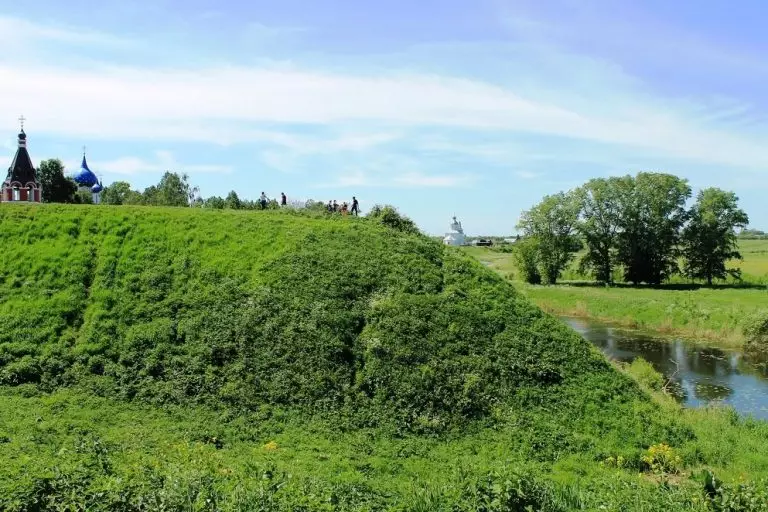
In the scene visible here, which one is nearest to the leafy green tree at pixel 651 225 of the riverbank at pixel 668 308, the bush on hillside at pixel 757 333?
the riverbank at pixel 668 308

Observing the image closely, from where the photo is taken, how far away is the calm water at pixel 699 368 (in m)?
22.7

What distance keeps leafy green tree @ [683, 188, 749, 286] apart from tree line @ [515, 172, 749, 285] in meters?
0.08

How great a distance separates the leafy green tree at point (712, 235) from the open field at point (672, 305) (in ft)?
7.30

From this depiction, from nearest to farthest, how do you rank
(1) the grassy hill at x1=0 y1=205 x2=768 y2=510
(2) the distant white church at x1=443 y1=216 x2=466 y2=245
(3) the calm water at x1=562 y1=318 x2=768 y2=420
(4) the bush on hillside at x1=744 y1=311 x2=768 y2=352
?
(1) the grassy hill at x1=0 y1=205 x2=768 y2=510 < (3) the calm water at x1=562 y1=318 x2=768 y2=420 < (4) the bush on hillside at x1=744 y1=311 x2=768 y2=352 < (2) the distant white church at x1=443 y1=216 x2=466 y2=245

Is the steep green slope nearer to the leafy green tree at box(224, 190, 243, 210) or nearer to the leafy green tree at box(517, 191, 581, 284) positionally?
the leafy green tree at box(224, 190, 243, 210)

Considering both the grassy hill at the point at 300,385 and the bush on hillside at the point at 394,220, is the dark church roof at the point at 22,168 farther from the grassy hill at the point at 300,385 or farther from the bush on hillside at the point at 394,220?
the bush on hillside at the point at 394,220

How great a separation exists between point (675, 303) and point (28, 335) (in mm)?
37466

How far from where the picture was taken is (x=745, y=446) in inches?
606

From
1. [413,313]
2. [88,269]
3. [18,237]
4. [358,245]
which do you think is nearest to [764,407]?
[413,313]

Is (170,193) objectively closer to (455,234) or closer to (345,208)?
(345,208)

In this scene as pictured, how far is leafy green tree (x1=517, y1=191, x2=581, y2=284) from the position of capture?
197 ft

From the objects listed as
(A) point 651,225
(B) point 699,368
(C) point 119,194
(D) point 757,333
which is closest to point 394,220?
(B) point 699,368

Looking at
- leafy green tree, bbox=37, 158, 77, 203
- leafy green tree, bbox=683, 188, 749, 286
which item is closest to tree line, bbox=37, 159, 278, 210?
leafy green tree, bbox=37, 158, 77, 203

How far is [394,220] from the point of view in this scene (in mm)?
25984
